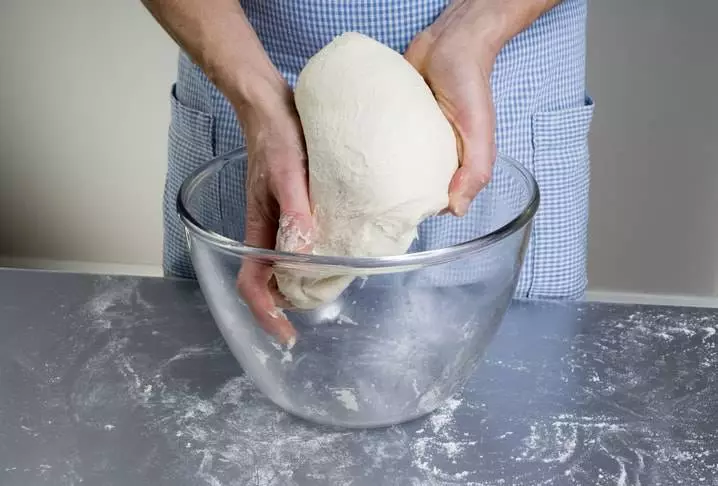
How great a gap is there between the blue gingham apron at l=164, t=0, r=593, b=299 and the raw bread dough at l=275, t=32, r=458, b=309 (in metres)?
0.22

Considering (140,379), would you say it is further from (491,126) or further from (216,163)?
(491,126)

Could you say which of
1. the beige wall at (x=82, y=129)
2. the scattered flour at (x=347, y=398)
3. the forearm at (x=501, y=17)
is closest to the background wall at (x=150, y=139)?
the beige wall at (x=82, y=129)

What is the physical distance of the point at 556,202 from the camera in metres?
0.96

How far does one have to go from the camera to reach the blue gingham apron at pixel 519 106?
89 centimetres

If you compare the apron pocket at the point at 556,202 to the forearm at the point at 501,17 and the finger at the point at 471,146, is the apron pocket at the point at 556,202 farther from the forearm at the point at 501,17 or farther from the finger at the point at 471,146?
the finger at the point at 471,146

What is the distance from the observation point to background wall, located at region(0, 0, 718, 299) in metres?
1.58

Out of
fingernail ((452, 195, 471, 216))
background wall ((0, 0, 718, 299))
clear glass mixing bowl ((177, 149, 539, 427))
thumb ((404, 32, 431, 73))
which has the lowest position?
background wall ((0, 0, 718, 299))

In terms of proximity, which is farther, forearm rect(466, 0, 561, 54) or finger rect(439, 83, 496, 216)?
forearm rect(466, 0, 561, 54)

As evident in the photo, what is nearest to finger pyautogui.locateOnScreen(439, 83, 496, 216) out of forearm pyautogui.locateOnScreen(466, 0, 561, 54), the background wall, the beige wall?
forearm pyautogui.locateOnScreen(466, 0, 561, 54)

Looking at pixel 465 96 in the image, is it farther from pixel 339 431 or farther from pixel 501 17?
pixel 339 431

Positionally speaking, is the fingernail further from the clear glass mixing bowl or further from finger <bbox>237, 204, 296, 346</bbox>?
finger <bbox>237, 204, 296, 346</bbox>

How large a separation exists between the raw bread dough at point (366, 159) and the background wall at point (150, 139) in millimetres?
1016

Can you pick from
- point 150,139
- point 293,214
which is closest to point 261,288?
point 293,214

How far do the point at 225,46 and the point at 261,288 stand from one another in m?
0.24
